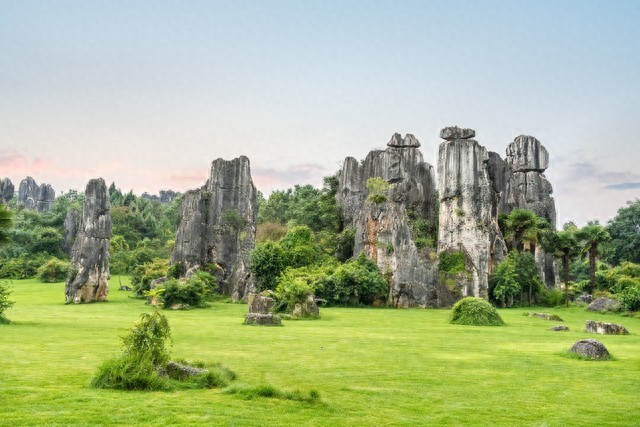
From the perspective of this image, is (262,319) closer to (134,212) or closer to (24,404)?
(24,404)

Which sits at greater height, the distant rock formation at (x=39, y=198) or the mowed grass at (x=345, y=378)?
the distant rock formation at (x=39, y=198)

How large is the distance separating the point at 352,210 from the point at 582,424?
62.1 m

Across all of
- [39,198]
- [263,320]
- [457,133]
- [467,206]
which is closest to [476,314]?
[263,320]

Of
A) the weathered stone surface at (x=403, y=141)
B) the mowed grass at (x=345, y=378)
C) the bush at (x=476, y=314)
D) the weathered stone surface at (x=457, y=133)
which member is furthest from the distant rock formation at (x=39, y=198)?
the mowed grass at (x=345, y=378)

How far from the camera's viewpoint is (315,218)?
74312 mm

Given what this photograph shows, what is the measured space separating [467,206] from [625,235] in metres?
28.4

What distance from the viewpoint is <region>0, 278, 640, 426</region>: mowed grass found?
10445 mm

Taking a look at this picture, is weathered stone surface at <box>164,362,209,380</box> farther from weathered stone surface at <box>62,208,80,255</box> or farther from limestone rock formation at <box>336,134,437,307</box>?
weathered stone surface at <box>62,208,80,255</box>

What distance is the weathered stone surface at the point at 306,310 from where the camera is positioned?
34.0m

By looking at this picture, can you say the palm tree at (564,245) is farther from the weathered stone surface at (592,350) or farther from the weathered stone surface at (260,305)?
the weathered stone surface at (592,350)

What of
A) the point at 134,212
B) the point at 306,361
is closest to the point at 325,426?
the point at 306,361

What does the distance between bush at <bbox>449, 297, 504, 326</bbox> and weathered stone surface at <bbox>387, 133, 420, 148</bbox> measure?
42.2 m

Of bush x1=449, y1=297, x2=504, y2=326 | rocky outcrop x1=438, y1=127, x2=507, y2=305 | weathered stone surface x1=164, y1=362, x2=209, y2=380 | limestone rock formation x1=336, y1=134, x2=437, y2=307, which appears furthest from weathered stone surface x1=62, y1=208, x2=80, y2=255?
weathered stone surface x1=164, y1=362, x2=209, y2=380

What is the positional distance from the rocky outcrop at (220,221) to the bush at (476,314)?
32.1 metres
